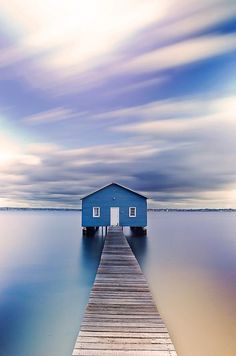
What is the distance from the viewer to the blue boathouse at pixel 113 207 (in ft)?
109

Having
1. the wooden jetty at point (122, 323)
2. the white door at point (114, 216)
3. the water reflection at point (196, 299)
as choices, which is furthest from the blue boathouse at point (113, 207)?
the wooden jetty at point (122, 323)

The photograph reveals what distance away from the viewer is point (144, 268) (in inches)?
813

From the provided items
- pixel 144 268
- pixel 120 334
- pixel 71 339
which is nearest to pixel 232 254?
pixel 144 268

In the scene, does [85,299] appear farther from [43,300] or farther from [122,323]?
[122,323]

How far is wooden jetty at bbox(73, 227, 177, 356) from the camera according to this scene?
17.9ft

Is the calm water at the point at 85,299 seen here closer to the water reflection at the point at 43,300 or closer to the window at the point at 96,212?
the water reflection at the point at 43,300

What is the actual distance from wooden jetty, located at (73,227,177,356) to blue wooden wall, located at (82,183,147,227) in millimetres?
22293

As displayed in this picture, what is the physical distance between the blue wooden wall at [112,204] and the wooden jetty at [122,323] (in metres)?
22.3

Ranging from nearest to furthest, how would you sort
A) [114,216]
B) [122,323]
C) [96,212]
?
1. [122,323]
2. [114,216]
3. [96,212]

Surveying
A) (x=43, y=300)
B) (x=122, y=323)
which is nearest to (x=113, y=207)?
(x=43, y=300)

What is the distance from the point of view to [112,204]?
33.1 metres

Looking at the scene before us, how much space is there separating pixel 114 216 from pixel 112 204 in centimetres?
Result: 132

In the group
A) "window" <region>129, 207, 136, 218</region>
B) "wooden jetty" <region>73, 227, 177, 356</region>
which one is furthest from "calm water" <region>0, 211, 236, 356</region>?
"window" <region>129, 207, 136, 218</region>

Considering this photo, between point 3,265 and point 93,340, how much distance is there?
19427 mm
